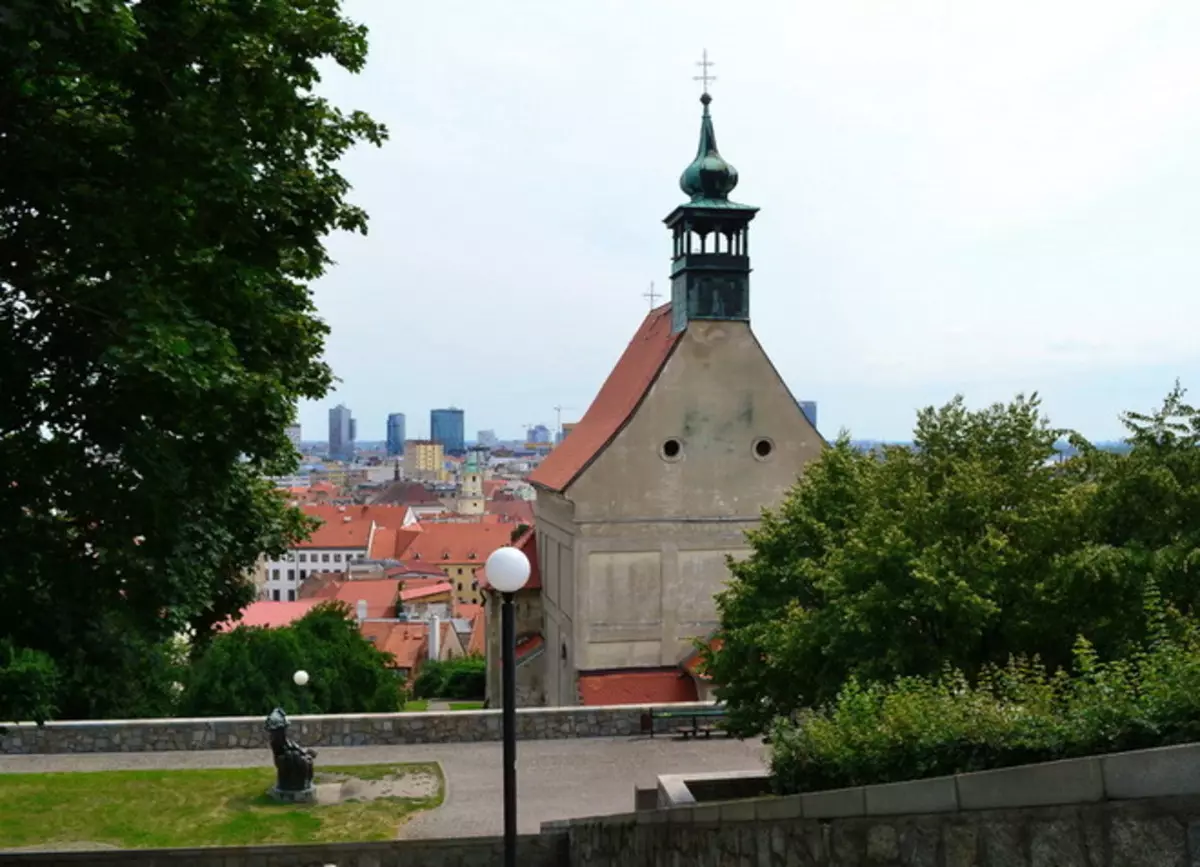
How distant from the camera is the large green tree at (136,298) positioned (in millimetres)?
8273

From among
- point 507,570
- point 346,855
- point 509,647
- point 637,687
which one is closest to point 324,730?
point 346,855

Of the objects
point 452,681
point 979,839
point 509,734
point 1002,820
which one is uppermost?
point 1002,820

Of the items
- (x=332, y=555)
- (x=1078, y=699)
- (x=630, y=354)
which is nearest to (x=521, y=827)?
(x=1078, y=699)

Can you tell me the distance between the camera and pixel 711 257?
95.2 feet

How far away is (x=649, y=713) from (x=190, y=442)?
12463mm

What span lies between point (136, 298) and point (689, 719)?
1410 cm

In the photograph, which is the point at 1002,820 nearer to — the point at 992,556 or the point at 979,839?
the point at 979,839

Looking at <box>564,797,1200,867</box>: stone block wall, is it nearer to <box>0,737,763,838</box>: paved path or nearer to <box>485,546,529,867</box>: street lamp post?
<box>485,546,529,867</box>: street lamp post

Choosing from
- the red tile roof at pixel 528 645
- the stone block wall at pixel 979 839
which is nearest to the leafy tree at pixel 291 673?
the red tile roof at pixel 528 645

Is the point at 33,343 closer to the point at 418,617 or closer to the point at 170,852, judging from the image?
the point at 170,852

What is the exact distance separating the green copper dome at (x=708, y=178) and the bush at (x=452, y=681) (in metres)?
40.2

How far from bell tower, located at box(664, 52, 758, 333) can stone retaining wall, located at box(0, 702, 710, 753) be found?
1271cm

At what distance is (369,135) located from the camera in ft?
38.5

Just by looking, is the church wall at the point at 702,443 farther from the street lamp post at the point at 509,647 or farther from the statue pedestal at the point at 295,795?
the street lamp post at the point at 509,647
